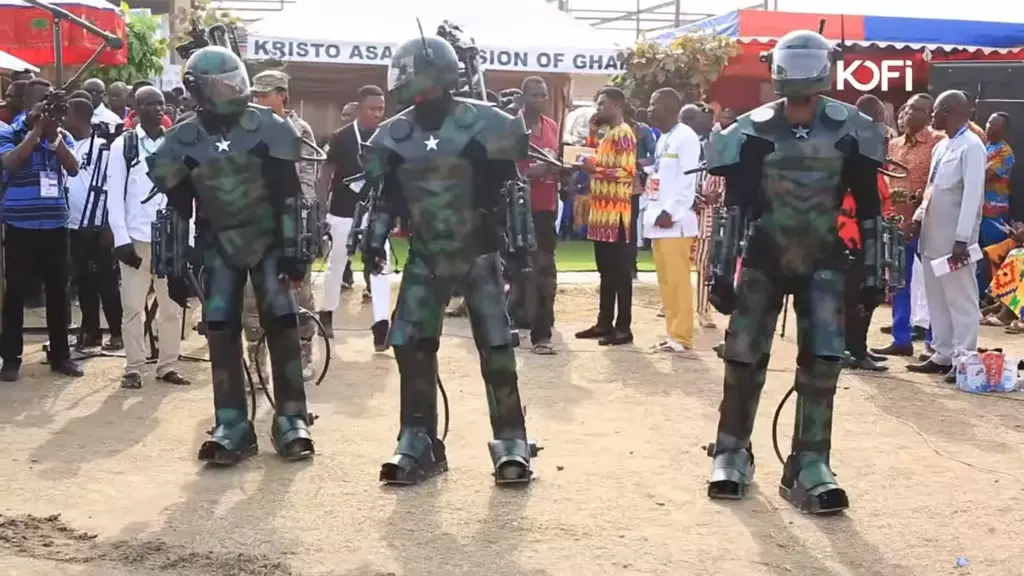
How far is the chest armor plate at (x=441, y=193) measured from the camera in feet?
18.0

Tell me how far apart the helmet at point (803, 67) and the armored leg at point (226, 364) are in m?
2.76

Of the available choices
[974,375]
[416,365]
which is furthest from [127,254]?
[974,375]

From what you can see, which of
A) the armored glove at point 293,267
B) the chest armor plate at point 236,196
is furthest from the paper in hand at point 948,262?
the chest armor plate at point 236,196

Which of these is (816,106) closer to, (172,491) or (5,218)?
(172,491)

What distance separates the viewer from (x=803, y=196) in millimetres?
5219

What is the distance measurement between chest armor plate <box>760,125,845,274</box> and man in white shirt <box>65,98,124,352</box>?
4993mm

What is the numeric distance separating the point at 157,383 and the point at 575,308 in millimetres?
4781

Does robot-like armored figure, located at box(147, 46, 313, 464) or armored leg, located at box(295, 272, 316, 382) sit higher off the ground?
robot-like armored figure, located at box(147, 46, 313, 464)

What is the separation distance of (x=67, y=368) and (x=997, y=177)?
304 inches

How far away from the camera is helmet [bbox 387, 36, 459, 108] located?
5.49m

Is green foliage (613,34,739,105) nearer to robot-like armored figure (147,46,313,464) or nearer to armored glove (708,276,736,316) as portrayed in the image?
robot-like armored figure (147,46,313,464)

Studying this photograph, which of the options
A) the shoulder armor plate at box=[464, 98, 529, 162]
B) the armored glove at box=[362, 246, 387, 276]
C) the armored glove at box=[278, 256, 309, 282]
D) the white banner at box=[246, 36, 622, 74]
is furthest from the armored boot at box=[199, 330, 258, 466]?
the white banner at box=[246, 36, 622, 74]
